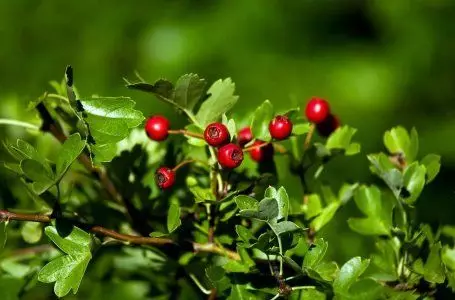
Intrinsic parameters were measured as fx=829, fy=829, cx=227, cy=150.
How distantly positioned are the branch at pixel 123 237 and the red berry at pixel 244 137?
0.12m

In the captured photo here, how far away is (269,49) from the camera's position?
274cm

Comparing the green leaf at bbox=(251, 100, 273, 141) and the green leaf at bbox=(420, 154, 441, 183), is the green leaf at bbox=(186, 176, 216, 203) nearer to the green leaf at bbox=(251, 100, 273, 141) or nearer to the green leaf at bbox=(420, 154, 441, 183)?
the green leaf at bbox=(251, 100, 273, 141)

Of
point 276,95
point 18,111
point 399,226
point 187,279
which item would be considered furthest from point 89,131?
point 276,95

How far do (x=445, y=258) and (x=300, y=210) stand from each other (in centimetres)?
17

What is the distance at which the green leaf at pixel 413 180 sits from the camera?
0.89 meters

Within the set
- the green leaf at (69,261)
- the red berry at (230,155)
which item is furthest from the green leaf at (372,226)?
the green leaf at (69,261)

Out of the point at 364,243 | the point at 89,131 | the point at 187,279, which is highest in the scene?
the point at 89,131

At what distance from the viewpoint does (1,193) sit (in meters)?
1.09

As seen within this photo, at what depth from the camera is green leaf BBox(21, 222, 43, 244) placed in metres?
0.97

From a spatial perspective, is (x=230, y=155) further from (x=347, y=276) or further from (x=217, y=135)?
(x=347, y=276)

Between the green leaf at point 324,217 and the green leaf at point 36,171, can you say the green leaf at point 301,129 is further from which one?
the green leaf at point 36,171

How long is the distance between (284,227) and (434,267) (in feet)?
0.58

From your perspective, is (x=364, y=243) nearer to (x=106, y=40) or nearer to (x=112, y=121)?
(x=112, y=121)

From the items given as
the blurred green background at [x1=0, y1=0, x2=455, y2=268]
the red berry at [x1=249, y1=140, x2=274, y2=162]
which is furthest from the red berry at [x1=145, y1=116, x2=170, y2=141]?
the blurred green background at [x1=0, y1=0, x2=455, y2=268]
